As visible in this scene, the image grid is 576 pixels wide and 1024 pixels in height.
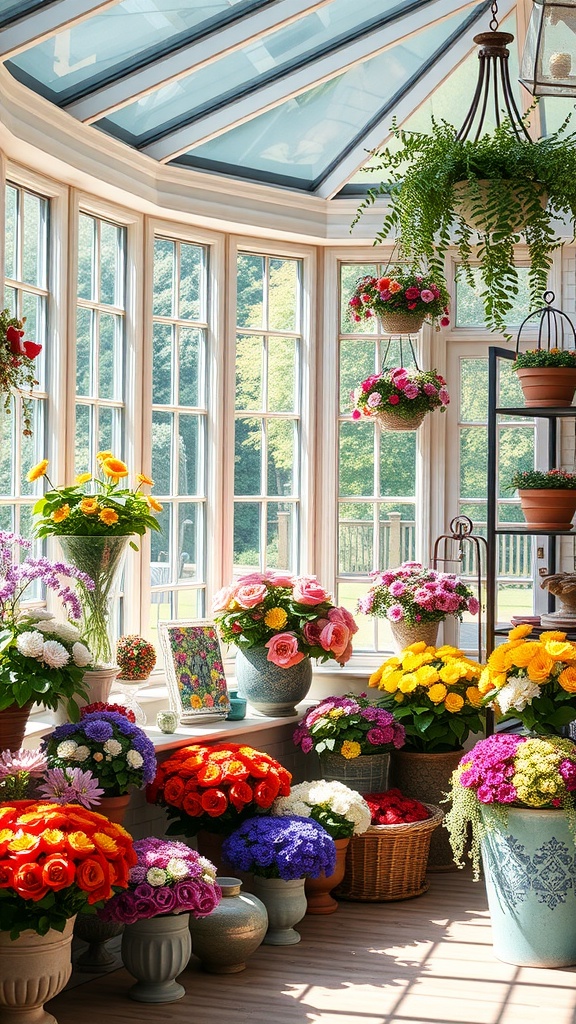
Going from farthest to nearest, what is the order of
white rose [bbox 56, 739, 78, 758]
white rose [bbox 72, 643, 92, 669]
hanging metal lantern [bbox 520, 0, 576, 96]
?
1. white rose [bbox 56, 739, 78, 758]
2. white rose [bbox 72, 643, 92, 669]
3. hanging metal lantern [bbox 520, 0, 576, 96]

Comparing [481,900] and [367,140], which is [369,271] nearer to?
[367,140]

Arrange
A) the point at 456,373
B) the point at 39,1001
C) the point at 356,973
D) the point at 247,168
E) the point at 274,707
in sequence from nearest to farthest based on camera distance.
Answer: the point at 39,1001
the point at 356,973
the point at 274,707
the point at 247,168
the point at 456,373

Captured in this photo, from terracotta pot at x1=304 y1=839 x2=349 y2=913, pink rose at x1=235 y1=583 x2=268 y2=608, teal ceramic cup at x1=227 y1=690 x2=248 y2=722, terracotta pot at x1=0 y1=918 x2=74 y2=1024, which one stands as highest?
pink rose at x1=235 y1=583 x2=268 y2=608

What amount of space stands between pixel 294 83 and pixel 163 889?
3.19m

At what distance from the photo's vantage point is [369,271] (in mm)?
6090

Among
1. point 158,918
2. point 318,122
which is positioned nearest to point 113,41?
point 318,122

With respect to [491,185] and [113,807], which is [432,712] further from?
[491,185]

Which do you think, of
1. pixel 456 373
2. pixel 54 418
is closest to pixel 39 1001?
pixel 54 418

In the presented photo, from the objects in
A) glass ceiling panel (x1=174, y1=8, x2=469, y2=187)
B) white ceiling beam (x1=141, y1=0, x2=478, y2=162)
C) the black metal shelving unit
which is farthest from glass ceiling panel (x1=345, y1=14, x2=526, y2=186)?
the black metal shelving unit

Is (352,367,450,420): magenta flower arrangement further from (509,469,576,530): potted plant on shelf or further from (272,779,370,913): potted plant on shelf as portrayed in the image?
(272,779,370,913): potted plant on shelf

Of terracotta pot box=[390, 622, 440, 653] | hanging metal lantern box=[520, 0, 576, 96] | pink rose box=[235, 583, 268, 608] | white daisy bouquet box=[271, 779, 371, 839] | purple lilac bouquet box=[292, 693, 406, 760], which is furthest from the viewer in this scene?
terracotta pot box=[390, 622, 440, 653]

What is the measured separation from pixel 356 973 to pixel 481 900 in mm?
979

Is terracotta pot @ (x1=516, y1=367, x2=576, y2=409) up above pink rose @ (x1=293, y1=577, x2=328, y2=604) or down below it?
above

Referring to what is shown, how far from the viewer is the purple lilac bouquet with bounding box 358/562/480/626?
5312 millimetres
